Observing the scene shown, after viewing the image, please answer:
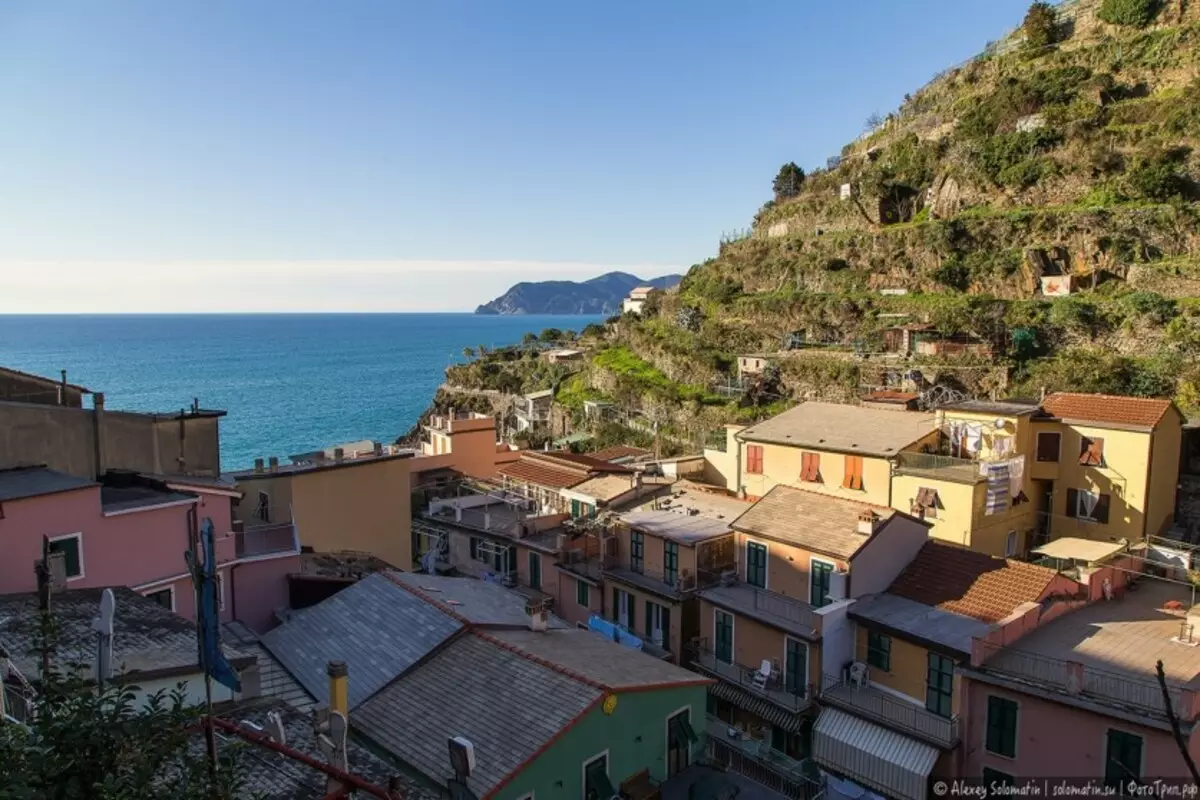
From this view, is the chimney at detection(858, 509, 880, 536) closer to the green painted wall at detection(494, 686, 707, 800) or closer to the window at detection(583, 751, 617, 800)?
the green painted wall at detection(494, 686, 707, 800)

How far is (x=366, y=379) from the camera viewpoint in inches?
6029

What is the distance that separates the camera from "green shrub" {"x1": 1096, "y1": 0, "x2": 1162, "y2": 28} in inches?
2104

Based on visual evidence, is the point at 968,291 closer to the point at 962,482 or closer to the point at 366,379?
the point at 962,482

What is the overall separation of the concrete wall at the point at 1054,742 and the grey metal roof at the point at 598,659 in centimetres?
573

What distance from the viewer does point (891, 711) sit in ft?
57.9

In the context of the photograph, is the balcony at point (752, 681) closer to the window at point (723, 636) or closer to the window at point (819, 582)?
the window at point (723, 636)

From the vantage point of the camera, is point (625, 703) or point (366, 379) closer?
point (625, 703)

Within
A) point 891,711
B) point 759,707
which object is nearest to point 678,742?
point 759,707

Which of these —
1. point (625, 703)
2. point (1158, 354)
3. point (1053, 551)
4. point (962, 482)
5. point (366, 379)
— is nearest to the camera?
point (625, 703)

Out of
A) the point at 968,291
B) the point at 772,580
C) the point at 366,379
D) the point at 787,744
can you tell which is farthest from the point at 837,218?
the point at 366,379

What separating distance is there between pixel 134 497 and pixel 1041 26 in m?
66.9

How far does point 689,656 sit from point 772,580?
3192mm

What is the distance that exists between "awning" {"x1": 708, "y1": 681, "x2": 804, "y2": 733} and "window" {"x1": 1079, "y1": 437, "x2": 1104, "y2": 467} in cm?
1553

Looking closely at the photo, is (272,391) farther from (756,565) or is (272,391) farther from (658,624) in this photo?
(756,565)
